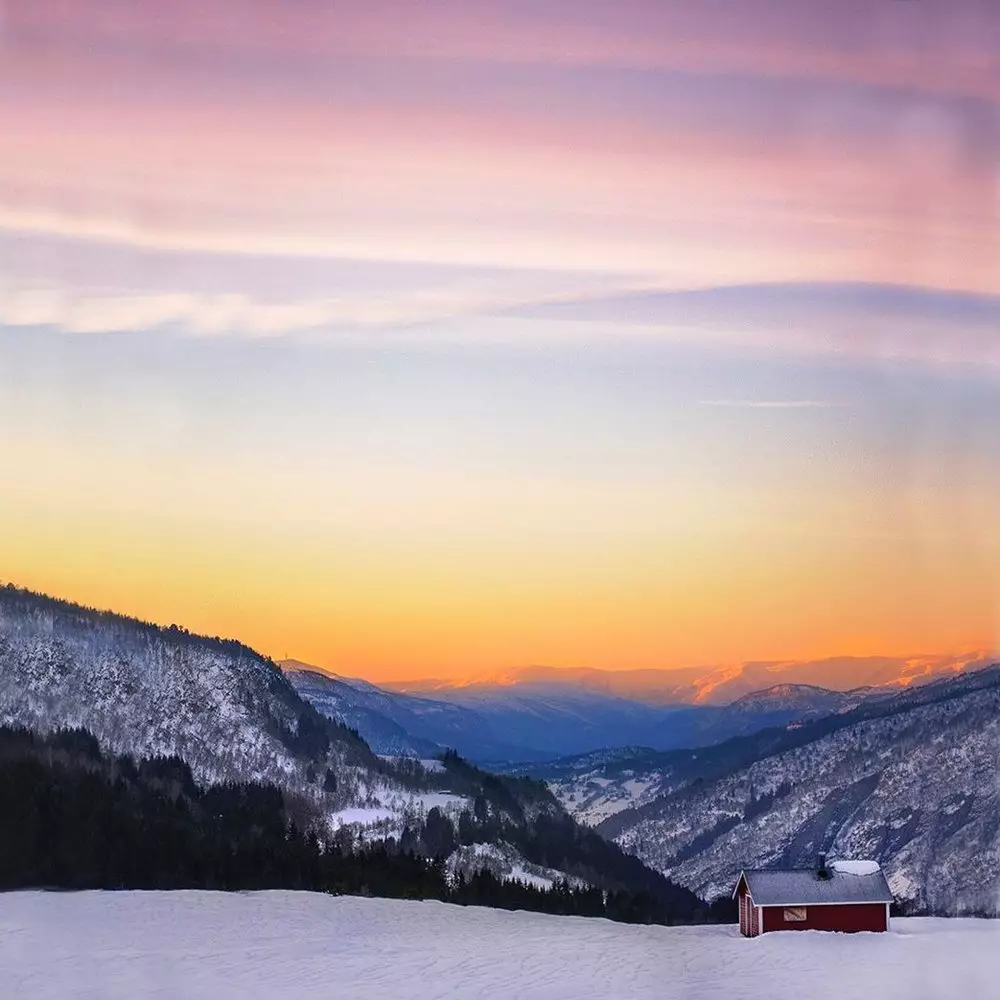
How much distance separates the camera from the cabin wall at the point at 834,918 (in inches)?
323

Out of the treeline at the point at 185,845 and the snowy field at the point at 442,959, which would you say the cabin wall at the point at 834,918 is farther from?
the treeline at the point at 185,845

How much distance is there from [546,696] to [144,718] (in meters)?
7.53

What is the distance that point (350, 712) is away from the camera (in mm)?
9688

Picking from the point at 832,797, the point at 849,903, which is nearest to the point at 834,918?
the point at 849,903

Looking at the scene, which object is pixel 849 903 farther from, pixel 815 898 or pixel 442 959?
pixel 442 959

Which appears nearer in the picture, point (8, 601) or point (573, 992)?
point (573, 992)

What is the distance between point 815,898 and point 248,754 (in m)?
6.90

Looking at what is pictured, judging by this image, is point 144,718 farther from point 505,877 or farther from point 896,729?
point 896,729

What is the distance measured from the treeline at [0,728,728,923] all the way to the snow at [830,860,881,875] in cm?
113

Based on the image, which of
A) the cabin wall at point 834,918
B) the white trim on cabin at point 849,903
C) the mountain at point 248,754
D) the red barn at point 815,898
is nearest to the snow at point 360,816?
the mountain at point 248,754

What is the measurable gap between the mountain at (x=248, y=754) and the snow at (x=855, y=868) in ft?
4.23

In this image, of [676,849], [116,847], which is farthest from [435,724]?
[676,849]

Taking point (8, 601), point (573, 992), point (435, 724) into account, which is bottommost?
point (573, 992)

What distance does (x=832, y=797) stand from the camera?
14336 millimetres
